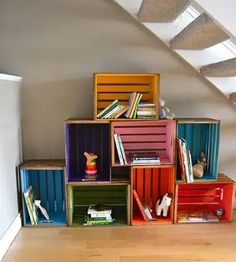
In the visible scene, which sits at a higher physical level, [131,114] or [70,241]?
[131,114]

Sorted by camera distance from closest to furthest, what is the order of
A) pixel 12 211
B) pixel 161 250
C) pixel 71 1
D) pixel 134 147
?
pixel 161 250, pixel 12 211, pixel 71 1, pixel 134 147

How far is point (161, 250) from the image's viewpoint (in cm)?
186

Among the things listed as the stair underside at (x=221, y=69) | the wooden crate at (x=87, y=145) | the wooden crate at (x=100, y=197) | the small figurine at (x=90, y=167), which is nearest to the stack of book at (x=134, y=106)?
the wooden crate at (x=87, y=145)

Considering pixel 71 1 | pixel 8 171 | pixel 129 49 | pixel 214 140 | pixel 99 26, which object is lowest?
pixel 8 171

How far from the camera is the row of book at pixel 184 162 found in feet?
6.98

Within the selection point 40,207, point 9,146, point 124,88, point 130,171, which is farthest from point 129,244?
point 124,88

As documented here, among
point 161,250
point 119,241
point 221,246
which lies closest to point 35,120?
point 119,241

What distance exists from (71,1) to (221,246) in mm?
2068

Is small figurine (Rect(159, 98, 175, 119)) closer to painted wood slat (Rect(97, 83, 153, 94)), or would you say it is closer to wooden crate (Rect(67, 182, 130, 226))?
painted wood slat (Rect(97, 83, 153, 94))

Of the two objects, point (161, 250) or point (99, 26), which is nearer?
point (161, 250)

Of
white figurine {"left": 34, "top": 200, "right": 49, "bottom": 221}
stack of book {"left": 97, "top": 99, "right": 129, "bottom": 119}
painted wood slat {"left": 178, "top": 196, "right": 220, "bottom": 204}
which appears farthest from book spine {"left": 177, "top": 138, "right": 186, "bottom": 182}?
white figurine {"left": 34, "top": 200, "right": 49, "bottom": 221}

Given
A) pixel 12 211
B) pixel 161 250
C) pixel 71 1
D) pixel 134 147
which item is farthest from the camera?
pixel 134 147

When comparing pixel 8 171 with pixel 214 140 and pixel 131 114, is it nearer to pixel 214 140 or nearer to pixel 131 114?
pixel 131 114

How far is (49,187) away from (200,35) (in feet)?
5.22
